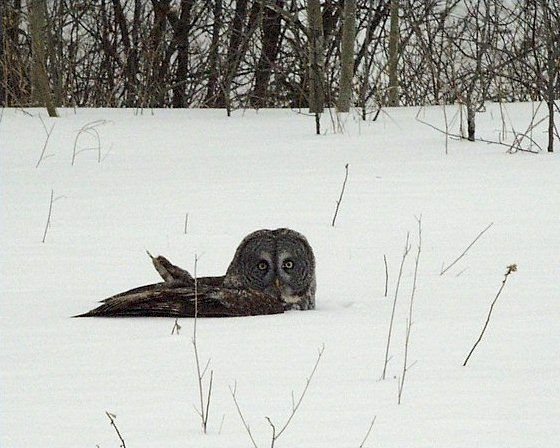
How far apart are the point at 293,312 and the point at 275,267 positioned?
0.21 metres

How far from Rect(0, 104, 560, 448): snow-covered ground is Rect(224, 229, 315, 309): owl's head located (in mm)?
216

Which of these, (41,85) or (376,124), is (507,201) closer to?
(376,124)

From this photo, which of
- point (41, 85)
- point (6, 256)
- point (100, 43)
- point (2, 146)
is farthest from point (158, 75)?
point (6, 256)

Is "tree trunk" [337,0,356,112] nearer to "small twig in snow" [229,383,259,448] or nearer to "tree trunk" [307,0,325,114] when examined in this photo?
"tree trunk" [307,0,325,114]

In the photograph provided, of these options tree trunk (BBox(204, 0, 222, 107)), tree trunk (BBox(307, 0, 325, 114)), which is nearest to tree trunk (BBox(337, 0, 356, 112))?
tree trunk (BBox(307, 0, 325, 114))

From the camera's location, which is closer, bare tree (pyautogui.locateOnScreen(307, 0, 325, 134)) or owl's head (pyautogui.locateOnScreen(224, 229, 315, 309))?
owl's head (pyautogui.locateOnScreen(224, 229, 315, 309))

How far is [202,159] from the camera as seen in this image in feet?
32.5

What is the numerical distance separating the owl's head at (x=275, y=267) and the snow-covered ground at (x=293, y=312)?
0.22 m

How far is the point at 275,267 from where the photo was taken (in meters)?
4.85

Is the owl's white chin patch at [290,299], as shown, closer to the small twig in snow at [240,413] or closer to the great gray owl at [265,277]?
the great gray owl at [265,277]

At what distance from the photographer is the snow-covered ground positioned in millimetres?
3012

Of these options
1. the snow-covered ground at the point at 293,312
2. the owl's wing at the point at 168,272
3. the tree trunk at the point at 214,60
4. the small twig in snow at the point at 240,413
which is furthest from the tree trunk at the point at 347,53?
the small twig in snow at the point at 240,413

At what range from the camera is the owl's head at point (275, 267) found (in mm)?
4812

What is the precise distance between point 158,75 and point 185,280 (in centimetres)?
1253
